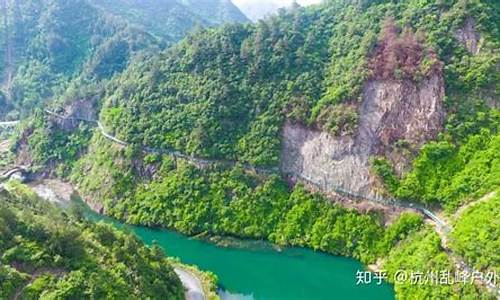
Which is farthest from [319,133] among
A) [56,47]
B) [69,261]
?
[56,47]

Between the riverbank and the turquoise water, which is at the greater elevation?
the turquoise water

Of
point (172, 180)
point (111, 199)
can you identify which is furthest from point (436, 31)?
point (111, 199)

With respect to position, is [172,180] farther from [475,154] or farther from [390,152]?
[475,154]

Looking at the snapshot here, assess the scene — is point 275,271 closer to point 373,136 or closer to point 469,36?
point 373,136

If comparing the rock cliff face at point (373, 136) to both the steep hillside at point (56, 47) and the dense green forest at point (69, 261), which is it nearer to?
the dense green forest at point (69, 261)

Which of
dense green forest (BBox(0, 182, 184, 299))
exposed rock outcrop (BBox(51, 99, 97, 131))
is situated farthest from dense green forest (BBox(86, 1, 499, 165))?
dense green forest (BBox(0, 182, 184, 299))

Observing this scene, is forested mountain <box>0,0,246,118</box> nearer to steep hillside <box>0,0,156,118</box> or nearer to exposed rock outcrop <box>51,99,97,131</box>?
steep hillside <box>0,0,156,118</box>
